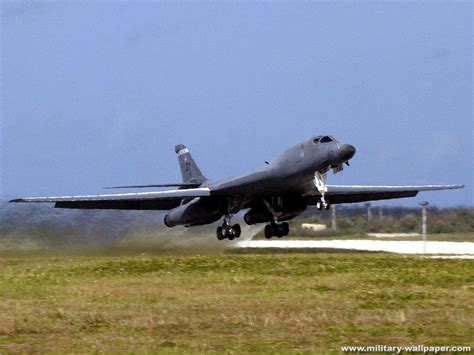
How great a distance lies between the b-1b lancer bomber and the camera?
102ft

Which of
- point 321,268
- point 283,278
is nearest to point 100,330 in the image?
point 283,278

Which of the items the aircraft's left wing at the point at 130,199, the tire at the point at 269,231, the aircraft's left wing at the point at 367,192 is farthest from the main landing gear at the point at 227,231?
the aircraft's left wing at the point at 367,192

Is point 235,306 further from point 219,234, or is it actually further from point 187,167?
point 187,167

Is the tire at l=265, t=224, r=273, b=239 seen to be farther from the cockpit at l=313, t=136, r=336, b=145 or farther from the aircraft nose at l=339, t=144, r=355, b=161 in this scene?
the aircraft nose at l=339, t=144, r=355, b=161

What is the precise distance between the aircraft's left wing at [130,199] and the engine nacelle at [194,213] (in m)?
0.46

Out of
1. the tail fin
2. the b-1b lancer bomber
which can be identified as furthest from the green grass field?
the tail fin

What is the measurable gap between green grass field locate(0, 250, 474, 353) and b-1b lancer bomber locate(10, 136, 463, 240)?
24.7ft

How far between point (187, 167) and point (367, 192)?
8525 mm

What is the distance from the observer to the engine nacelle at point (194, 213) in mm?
35906

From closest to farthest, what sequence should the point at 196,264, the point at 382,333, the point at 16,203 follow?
the point at 382,333 → the point at 196,264 → the point at 16,203

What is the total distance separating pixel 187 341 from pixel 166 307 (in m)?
3.28

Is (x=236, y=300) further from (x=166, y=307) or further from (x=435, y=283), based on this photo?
(x=435, y=283)

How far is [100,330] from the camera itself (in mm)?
13844

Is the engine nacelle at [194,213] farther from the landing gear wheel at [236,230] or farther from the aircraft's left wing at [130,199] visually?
the landing gear wheel at [236,230]
